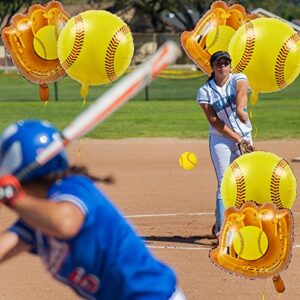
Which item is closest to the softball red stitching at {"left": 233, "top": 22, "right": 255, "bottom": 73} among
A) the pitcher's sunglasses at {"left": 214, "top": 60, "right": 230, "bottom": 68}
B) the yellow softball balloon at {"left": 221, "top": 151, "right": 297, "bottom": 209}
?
the pitcher's sunglasses at {"left": 214, "top": 60, "right": 230, "bottom": 68}

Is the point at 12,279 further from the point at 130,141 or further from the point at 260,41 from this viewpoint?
the point at 130,141

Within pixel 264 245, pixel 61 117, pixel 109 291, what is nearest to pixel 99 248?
pixel 109 291

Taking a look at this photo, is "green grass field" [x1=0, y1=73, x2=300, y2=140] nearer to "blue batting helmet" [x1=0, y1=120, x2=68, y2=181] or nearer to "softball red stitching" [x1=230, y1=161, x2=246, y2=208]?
"softball red stitching" [x1=230, y1=161, x2=246, y2=208]

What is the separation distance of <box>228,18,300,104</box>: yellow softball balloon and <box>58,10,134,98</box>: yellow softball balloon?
1192mm

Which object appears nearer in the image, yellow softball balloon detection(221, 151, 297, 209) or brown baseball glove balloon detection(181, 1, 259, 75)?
yellow softball balloon detection(221, 151, 297, 209)

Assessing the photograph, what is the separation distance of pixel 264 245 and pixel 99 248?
390cm

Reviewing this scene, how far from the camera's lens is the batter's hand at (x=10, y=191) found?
362cm

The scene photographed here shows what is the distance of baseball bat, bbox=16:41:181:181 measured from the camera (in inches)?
145

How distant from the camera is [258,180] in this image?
8500 millimetres

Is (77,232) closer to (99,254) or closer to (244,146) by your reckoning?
(99,254)

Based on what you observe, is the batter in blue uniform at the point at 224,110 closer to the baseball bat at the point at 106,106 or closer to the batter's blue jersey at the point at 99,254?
the batter's blue jersey at the point at 99,254

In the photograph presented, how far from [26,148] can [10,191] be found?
0.22m

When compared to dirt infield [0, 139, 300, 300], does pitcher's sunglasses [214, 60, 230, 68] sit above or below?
above

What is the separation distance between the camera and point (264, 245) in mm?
7637
